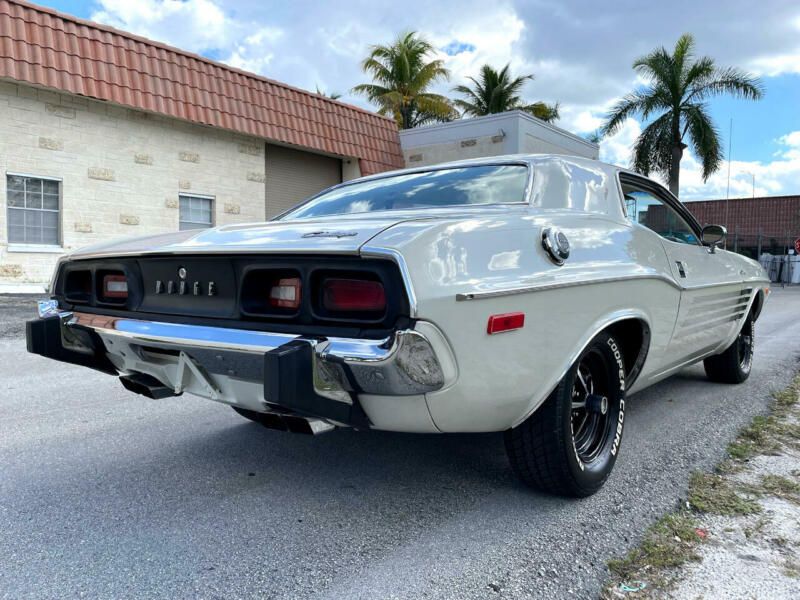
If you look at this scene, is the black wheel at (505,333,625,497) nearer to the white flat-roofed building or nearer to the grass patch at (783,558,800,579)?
the grass patch at (783,558,800,579)

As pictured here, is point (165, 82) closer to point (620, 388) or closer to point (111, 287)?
point (111, 287)

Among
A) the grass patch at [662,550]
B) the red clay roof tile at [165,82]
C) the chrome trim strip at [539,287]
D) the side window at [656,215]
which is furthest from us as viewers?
the red clay roof tile at [165,82]

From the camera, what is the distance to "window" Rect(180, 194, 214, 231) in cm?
1287

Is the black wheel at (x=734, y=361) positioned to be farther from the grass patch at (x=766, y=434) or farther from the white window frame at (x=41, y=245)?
the white window frame at (x=41, y=245)

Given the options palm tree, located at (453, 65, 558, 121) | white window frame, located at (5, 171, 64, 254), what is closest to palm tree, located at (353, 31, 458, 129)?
palm tree, located at (453, 65, 558, 121)

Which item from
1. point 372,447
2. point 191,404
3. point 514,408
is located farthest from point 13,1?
point 514,408

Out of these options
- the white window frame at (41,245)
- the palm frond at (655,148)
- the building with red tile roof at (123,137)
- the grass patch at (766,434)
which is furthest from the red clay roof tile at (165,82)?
the palm frond at (655,148)

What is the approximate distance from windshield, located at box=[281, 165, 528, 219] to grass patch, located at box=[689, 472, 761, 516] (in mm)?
1469

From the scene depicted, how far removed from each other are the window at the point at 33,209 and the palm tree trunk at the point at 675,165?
21.2 metres

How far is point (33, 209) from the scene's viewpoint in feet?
35.0

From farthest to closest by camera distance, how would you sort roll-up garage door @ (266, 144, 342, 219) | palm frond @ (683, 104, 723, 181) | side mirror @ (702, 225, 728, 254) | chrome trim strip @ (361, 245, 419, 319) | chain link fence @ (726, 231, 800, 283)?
chain link fence @ (726, 231, 800, 283), palm frond @ (683, 104, 723, 181), roll-up garage door @ (266, 144, 342, 219), side mirror @ (702, 225, 728, 254), chrome trim strip @ (361, 245, 419, 319)

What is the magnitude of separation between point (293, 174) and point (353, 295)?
13.7 m

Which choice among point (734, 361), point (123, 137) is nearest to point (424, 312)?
point (734, 361)

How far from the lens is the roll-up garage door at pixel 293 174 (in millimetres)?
14641
